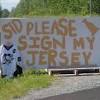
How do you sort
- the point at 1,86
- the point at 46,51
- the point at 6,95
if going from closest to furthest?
1. the point at 6,95
2. the point at 1,86
3. the point at 46,51

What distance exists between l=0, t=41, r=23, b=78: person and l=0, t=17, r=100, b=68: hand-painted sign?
878mm

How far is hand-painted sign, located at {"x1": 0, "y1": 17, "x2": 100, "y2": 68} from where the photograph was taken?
1953cm

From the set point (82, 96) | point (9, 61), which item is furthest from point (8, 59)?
point (82, 96)

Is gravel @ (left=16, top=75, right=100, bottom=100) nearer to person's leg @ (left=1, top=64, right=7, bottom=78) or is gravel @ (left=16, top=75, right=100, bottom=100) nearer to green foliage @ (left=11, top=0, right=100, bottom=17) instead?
person's leg @ (left=1, top=64, right=7, bottom=78)

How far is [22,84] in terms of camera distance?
53.5ft

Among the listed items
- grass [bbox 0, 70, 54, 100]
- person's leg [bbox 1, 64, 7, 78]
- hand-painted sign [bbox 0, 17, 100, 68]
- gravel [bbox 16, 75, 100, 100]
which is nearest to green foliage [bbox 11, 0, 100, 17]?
hand-painted sign [bbox 0, 17, 100, 68]

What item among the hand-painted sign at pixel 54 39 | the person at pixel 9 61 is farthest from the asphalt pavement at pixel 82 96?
the hand-painted sign at pixel 54 39

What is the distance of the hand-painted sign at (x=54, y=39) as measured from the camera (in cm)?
1953

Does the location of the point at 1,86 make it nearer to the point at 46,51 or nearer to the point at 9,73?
the point at 9,73

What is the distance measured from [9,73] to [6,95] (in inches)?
148

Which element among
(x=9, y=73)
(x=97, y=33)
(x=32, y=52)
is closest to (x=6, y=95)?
(x=9, y=73)

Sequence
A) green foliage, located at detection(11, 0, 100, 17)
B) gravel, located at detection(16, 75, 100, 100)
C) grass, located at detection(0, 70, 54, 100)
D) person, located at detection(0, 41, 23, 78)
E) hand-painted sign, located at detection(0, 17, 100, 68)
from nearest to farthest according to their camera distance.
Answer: gravel, located at detection(16, 75, 100, 100) < grass, located at detection(0, 70, 54, 100) < person, located at detection(0, 41, 23, 78) < hand-painted sign, located at detection(0, 17, 100, 68) < green foliage, located at detection(11, 0, 100, 17)

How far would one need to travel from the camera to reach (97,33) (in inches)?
785

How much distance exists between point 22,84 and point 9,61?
2.20 m
